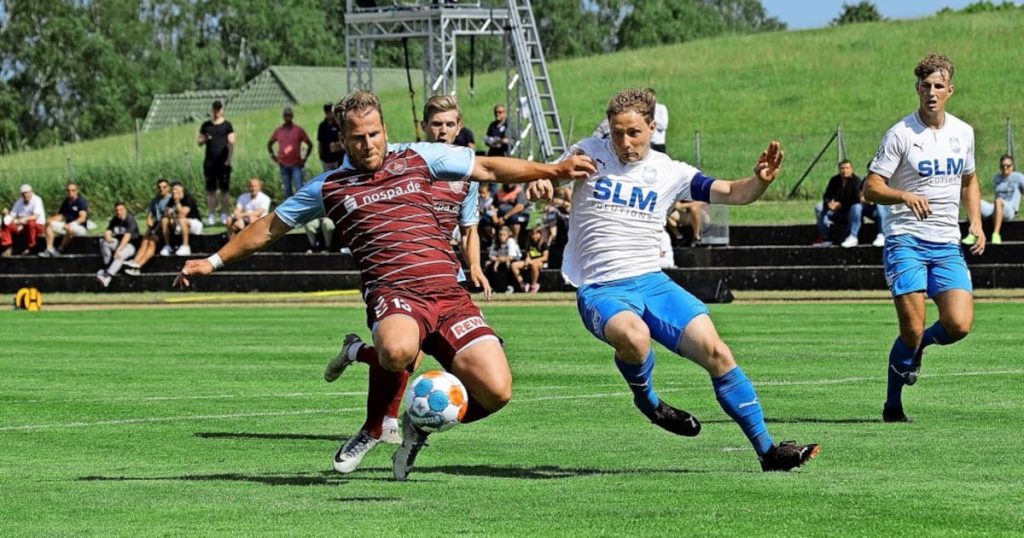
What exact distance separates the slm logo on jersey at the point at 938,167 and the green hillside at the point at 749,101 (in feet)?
81.9

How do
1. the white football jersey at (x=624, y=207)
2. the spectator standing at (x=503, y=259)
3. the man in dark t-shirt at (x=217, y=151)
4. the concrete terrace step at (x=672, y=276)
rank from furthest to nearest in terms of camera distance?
the man in dark t-shirt at (x=217, y=151)
the spectator standing at (x=503, y=259)
the concrete terrace step at (x=672, y=276)
the white football jersey at (x=624, y=207)

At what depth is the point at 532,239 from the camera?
2772 centimetres

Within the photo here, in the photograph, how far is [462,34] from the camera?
36.2 m

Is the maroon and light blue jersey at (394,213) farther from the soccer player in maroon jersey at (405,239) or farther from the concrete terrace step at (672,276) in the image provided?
the concrete terrace step at (672,276)

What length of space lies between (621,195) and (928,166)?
2685 millimetres

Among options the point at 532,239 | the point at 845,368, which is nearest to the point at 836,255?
the point at 532,239

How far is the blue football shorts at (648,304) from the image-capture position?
29.1ft

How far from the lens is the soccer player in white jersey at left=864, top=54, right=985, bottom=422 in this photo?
10867 mm

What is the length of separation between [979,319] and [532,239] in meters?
9.27

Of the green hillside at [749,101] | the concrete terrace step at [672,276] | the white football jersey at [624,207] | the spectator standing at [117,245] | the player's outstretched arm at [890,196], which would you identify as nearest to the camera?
the white football jersey at [624,207]

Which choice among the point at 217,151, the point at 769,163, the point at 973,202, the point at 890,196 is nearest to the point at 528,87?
the point at 217,151

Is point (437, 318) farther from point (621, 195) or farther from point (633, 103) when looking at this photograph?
point (633, 103)

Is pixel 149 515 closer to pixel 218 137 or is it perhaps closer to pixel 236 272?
pixel 236 272

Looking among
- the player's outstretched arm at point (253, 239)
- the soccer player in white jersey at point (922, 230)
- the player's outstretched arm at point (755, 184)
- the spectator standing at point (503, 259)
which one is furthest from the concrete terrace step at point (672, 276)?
the player's outstretched arm at point (253, 239)
